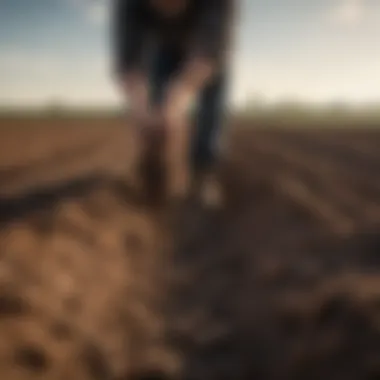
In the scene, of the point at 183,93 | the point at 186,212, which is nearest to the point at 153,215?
the point at 186,212

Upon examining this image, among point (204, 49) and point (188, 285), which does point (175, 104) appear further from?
point (188, 285)

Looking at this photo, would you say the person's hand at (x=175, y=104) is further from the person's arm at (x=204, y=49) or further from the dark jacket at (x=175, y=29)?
the dark jacket at (x=175, y=29)

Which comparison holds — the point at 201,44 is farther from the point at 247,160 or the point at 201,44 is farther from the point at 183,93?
the point at 247,160

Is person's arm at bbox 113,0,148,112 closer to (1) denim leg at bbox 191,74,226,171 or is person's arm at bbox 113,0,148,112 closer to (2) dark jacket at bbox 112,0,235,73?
(2) dark jacket at bbox 112,0,235,73

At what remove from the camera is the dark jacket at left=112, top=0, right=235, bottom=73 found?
194 centimetres

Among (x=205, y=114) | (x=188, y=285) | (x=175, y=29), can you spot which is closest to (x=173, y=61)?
(x=175, y=29)

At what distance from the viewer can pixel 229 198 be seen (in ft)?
6.97

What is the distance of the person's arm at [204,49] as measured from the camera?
1.90m

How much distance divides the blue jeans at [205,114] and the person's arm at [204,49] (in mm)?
97

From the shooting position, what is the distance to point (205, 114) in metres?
2.22

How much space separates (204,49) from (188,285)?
3.43 feet

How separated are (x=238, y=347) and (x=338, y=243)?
66 cm

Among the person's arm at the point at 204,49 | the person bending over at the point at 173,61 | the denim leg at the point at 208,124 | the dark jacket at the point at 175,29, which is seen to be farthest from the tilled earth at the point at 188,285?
the dark jacket at the point at 175,29

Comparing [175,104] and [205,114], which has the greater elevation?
[175,104]
